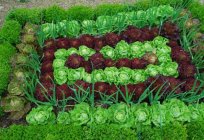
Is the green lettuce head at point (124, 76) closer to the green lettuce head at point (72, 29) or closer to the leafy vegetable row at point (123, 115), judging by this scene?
the leafy vegetable row at point (123, 115)

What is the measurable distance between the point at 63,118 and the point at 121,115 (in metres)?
0.48

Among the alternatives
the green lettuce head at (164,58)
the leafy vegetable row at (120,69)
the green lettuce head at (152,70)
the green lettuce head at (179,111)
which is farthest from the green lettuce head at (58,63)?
the green lettuce head at (179,111)

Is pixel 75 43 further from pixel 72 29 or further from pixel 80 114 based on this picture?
pixel 80 114

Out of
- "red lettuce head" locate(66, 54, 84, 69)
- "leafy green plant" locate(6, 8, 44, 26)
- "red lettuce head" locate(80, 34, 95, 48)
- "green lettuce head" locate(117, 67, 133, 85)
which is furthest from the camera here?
"leafy green plant" locate(6, 8, 44, 26)

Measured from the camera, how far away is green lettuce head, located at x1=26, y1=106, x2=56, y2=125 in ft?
10.3

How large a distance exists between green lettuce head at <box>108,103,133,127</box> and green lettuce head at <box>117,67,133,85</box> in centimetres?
31

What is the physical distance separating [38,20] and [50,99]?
4.13 feet

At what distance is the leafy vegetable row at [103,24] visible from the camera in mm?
3889

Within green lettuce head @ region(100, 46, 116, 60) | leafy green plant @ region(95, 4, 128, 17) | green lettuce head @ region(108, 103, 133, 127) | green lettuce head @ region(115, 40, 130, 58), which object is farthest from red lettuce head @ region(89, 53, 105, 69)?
leafy green plant @ region(95, 4, 128, 17)

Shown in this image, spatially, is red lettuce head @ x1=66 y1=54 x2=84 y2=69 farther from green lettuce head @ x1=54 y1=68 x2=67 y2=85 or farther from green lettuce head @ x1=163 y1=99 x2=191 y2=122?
green lettuce head @ x1=163 y1=99 x2=191 y2=122

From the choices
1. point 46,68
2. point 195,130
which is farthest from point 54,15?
point 195,130

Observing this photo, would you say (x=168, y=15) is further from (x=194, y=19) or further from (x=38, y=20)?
(x=38, y=20)

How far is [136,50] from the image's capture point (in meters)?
3.71

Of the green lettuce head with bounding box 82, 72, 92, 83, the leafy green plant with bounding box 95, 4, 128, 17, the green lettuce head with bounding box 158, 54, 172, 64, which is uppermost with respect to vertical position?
the leafy green plant with bounding box 95, 4, 128, 17
